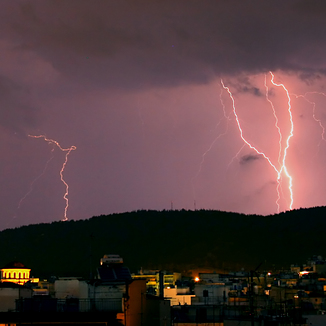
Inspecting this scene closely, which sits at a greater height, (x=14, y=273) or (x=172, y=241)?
(x=172, y=241)

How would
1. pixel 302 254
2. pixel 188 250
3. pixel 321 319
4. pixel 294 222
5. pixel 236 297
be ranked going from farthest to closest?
pixel 294 222 → pixel 188 250 → pixel 302 254 → pixel 236 297 → pixel 321 319

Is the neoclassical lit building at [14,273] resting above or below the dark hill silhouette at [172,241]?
below

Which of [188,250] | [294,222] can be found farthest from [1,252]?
[294,222]

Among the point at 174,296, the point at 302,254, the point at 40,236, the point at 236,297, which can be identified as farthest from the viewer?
the point at 40,236

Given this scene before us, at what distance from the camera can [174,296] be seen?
231ft

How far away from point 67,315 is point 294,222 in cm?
11351

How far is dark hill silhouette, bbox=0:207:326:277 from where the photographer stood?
419ft

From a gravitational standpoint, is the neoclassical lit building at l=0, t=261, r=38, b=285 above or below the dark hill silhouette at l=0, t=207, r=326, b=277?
below

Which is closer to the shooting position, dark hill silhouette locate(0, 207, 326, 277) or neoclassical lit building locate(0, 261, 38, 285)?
neoclassical lit building locate(0, 261, 38, 285)

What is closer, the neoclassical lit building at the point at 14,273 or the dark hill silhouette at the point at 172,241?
the neoclassical lit building at the point at 14,273

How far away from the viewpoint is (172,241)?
487ft

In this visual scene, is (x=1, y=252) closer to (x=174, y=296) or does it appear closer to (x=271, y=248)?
(x=271, y=248)

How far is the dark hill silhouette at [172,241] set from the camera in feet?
419

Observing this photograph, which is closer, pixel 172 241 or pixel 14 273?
pixel 14 273
